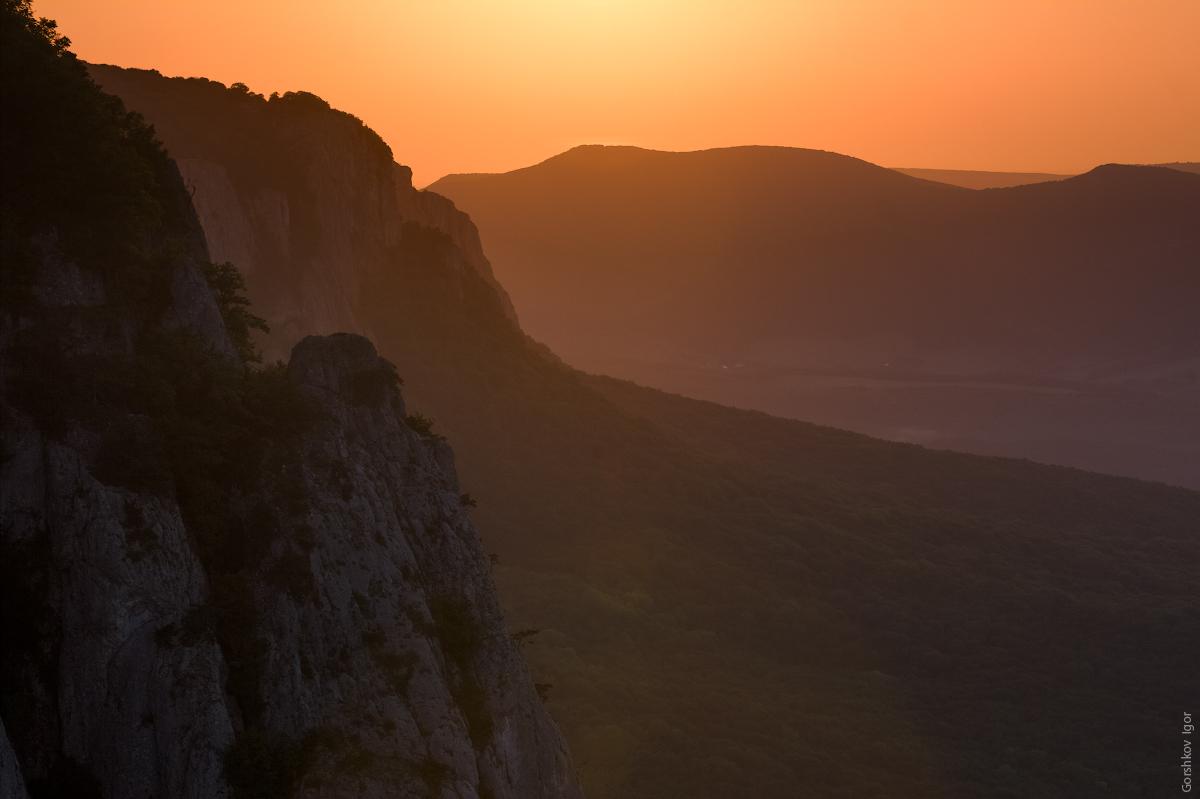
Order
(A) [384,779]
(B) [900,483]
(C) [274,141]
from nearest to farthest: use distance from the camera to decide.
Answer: (A) [384,779] < (C) [274,141] < (B) [900,483]

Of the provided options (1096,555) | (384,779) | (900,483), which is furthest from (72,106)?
(900,483)

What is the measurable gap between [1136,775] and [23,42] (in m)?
58.8

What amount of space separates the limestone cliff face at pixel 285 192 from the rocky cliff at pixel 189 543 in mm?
42702

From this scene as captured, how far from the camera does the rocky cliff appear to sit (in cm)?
2028

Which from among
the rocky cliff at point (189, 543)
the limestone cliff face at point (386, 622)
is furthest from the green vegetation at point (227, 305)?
the limestone cliff face at point (386, 622)

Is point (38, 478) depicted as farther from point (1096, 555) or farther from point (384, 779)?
point (1096, 555)

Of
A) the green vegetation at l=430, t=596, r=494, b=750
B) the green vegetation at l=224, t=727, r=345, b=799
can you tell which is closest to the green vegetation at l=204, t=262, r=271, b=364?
the green vegetation at l=430, t=596, r=494, b=750

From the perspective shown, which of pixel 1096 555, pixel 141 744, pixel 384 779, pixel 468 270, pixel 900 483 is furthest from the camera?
pixel 900 483

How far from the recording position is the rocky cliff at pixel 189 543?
66.5ft

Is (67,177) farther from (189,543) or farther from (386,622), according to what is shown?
(386,622)

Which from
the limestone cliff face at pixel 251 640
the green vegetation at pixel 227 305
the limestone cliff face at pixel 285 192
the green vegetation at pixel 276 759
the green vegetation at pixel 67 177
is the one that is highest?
the limestone cliff face at pixel 285 192

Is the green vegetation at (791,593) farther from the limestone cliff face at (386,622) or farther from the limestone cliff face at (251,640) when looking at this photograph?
the limestone cliff face at (251,640)

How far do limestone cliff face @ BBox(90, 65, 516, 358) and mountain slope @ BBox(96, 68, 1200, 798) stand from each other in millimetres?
578

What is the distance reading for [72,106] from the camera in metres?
25.8
